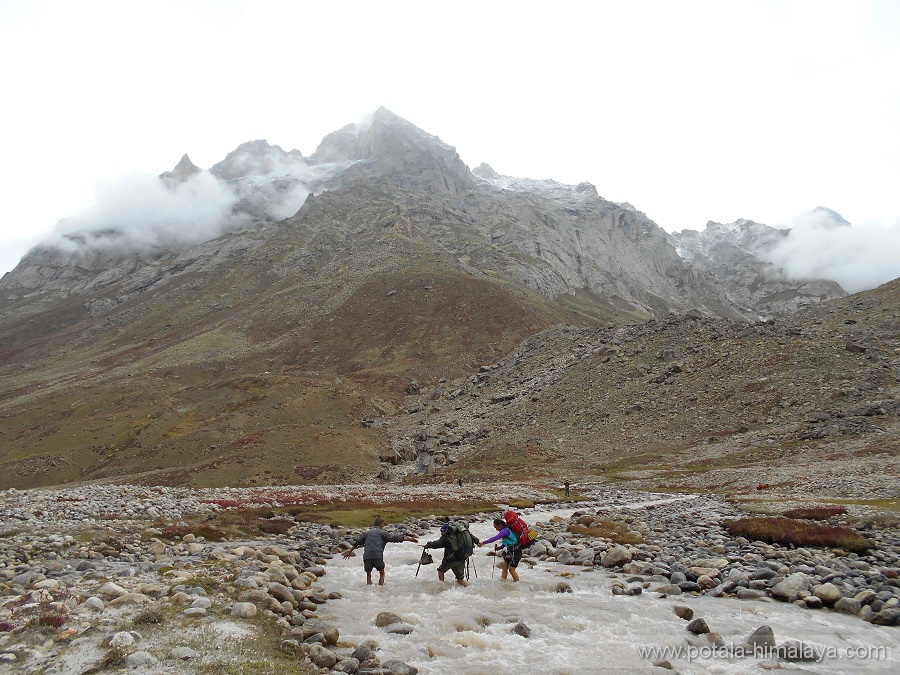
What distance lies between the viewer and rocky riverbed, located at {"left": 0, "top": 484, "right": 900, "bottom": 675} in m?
10.3

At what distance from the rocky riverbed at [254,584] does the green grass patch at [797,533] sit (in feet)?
2.04

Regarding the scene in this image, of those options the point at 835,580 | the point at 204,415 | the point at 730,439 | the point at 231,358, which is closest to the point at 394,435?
the point at 204,415

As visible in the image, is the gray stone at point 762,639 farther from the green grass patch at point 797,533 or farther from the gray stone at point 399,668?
the green grass patch at point 797,533

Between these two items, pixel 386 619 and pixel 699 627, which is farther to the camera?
pixel 386 619

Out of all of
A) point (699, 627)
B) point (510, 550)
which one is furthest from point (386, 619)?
point (699, 627)

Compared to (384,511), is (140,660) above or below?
above

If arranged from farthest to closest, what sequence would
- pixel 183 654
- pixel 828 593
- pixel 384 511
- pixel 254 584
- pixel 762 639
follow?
pixel 384 511 < pixel 254 584 < pixel 828 593 < pixel 762 639 < pixel 183 654

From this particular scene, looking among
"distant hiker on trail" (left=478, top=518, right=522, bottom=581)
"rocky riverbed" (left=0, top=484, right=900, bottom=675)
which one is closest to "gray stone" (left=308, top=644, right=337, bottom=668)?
"rocky riverbed" (left=0, top=484, right=900, bottom=675)

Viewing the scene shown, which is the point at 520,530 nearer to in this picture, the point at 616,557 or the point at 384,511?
the point at 616,557

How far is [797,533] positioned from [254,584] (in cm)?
2212

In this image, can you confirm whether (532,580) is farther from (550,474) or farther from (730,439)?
(730,439)

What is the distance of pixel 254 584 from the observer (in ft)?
50.2

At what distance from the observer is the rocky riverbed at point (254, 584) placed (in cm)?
Answer: 1032

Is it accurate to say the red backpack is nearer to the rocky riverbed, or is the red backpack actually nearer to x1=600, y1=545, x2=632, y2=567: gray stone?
the rocky riverbed
